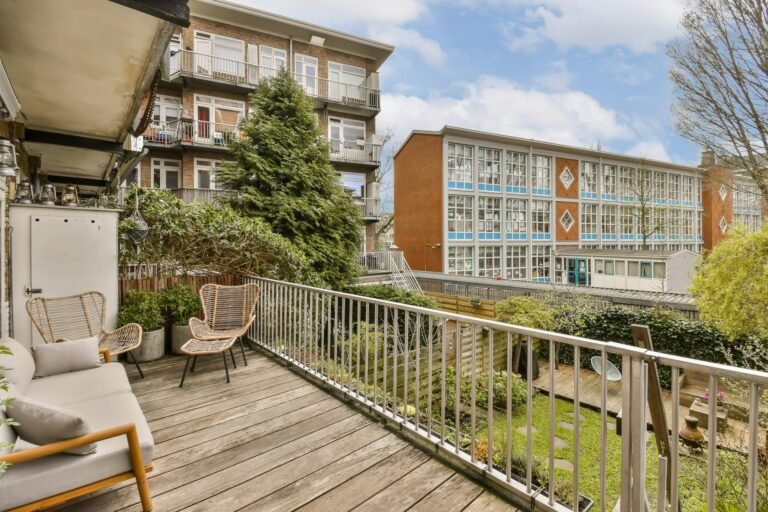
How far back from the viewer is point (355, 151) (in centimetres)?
1545

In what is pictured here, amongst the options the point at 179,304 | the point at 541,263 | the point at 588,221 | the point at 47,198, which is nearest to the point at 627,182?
the point at 588,221

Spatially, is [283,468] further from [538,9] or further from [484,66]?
[484,66]

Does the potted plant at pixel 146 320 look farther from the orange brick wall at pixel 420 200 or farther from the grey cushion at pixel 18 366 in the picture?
the orange brick wall at pixel 420 200

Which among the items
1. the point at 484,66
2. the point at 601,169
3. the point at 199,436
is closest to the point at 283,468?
the point at 199,436

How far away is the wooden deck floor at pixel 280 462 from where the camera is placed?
2.04 metres

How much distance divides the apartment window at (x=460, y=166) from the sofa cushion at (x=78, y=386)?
17.7 meters

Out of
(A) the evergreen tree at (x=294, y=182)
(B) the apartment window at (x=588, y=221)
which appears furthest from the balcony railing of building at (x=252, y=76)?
(B) the apartment window at (x=588, y=221)

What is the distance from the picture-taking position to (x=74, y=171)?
6281 millimetres

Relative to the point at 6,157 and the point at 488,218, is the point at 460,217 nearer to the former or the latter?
the point at 488,218

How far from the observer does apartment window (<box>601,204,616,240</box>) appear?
2491cm

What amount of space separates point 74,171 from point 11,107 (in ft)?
16.0

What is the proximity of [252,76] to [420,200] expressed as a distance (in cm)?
1025

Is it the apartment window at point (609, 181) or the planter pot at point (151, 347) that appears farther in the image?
the apartment window at point (609, 181)

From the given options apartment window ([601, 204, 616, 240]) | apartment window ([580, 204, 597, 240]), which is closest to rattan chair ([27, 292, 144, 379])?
apartment window ([580, 204, 597, 240])
